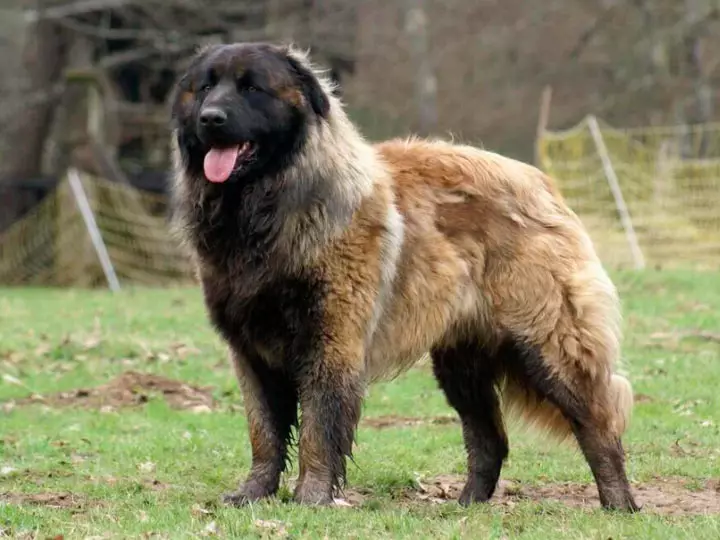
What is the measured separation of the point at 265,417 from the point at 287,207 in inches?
44.0

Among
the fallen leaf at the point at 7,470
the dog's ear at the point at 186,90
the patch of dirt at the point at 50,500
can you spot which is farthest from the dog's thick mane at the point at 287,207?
the fallen leaf at the point at 7,470

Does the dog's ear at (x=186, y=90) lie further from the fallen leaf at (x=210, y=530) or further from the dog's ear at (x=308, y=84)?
the fallen leaf at (x=210, y=530)

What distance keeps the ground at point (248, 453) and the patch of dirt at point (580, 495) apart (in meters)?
0.02

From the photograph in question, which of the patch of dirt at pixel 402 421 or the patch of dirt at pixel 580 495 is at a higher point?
the patch of dirt at pixel 580 495

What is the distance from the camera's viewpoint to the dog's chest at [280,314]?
544 centimetres

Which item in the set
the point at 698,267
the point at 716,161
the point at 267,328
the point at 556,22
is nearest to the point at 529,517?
the point at 267,328

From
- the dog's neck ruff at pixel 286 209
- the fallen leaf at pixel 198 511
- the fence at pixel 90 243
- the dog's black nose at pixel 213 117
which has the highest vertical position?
the dog's black nose at pixel 213 117

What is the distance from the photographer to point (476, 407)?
634 cm

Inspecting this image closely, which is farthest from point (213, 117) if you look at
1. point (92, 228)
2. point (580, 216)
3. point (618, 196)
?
point (92, 228)

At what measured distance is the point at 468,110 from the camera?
39.0 m

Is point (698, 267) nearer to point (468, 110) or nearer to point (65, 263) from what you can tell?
point (65, 263)

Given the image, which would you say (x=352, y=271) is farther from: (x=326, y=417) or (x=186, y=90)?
(x=186, y=90)

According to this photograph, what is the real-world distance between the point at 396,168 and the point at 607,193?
13.8 metres

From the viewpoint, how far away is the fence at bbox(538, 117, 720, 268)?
18.8 metres
